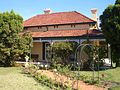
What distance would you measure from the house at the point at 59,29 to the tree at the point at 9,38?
19.3 feet

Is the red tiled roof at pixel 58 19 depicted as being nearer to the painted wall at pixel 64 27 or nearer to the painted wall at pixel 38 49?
the painted wall at pixel 64 27

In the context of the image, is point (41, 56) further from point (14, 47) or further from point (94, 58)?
point (94, 58)

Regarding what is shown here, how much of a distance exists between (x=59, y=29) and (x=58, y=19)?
2.10 meters

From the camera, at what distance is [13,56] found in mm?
28859

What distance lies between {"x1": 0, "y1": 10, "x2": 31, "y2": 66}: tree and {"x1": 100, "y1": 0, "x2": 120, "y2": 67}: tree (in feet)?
28.4

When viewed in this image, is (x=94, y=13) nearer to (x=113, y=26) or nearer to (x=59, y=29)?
(x=59, y=29)

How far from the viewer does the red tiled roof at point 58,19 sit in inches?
1439

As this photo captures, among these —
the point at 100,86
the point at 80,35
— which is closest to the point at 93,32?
the point at 80,35

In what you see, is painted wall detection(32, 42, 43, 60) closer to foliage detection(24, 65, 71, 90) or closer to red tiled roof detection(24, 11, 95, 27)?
red tiled roof detection(24, 11, 95, 27)

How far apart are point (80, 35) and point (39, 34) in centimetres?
719

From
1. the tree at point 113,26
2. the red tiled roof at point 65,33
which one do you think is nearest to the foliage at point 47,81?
the tree at point 113,26

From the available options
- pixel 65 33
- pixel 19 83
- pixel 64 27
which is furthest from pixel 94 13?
pixel 19 83

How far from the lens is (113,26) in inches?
1013

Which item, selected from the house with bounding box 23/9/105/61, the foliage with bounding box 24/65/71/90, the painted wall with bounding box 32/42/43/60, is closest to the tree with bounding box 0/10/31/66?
the house with bounding box 23/9/105/61
